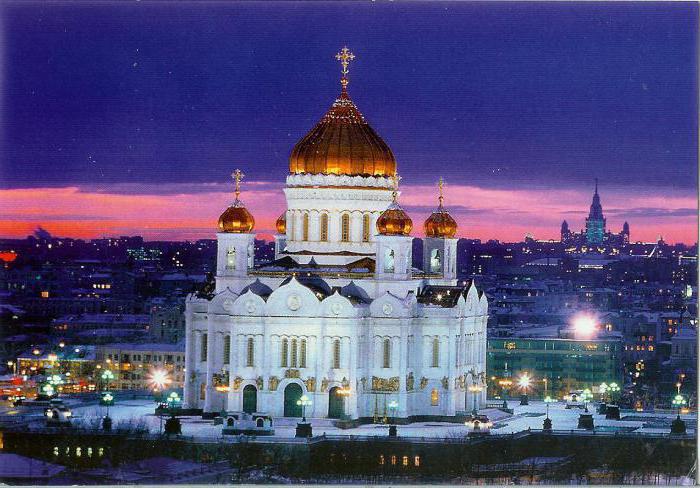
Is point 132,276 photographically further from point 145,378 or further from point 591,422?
point 591,422

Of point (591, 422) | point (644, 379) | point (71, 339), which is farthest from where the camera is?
point (71, 339)

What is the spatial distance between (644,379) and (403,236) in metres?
18.4

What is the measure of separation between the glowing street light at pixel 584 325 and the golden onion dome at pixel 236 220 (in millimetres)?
16015

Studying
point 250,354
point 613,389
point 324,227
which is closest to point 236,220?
A: point 324,227

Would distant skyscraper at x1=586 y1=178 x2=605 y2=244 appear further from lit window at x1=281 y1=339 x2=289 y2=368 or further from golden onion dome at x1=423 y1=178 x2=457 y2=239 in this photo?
lit window at x1=281 y1=339 x2=289 y2=368

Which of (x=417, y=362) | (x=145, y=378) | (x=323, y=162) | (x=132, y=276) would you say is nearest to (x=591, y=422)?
(x=417, y=362)

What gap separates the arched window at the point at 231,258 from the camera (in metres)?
51.1

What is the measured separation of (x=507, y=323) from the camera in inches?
2884

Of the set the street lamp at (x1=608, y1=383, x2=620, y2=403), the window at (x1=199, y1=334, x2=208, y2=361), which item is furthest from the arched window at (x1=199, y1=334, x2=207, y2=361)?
the street lamp at (x1=608, y1=383, x2=620, y2=403)

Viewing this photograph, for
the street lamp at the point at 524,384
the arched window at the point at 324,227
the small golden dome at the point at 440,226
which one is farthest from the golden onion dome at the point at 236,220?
the street lamp at the point at 524,384

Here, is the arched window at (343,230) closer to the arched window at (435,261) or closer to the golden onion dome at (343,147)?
the golden onion dome at (343,147)

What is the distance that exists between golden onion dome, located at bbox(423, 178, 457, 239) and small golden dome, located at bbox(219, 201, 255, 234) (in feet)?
13.4

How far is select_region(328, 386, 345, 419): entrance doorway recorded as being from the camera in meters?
48.8

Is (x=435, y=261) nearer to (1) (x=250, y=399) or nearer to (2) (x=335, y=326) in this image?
(2) (x=335, y=326)
